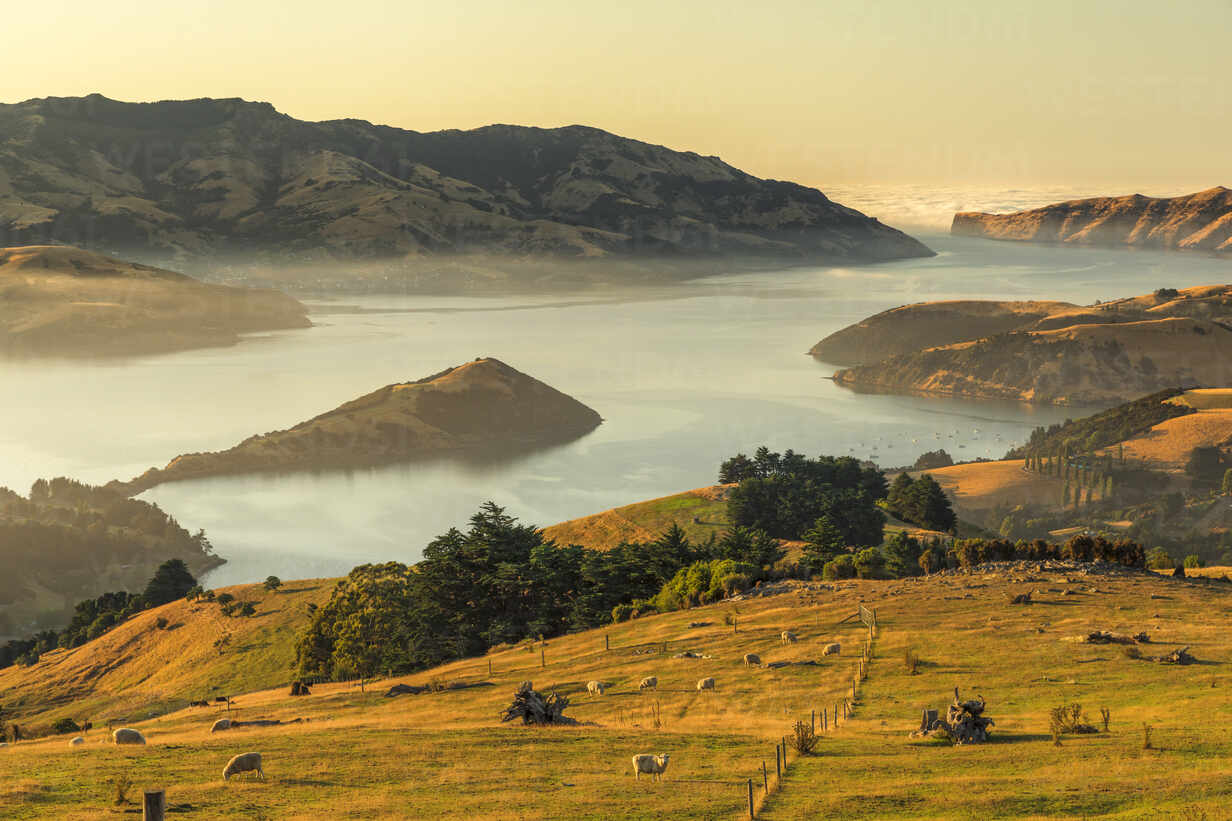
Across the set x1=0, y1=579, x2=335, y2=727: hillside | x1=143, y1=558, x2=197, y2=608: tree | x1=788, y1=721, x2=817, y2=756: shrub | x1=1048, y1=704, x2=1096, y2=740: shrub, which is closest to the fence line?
x1=788, y1=721, x2=817, y2=756: shrub

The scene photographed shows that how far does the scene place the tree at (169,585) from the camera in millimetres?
171500

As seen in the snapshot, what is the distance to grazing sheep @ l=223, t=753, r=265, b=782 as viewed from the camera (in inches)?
1378

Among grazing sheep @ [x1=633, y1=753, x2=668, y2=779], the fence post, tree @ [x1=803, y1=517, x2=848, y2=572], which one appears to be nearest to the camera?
the fence post

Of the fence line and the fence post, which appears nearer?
the fence post

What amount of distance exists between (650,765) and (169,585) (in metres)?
161

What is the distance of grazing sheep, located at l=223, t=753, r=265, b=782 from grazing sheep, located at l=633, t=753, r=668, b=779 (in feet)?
39.7

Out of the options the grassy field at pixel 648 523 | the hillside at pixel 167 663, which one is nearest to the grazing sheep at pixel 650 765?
the hillside at pixel 167 663

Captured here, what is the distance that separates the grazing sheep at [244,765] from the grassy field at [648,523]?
123m

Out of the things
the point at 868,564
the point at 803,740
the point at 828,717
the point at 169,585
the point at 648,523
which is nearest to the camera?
the point at 803,740

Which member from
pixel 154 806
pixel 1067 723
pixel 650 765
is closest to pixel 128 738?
pixel 154 806

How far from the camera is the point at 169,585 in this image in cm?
17612

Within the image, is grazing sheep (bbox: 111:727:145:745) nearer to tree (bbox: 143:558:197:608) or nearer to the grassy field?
the grassy field

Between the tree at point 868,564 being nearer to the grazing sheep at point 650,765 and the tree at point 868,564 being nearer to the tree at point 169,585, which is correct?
the grazing sheep at point 650,765

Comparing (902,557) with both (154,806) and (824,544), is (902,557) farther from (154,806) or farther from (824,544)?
(154,806)
